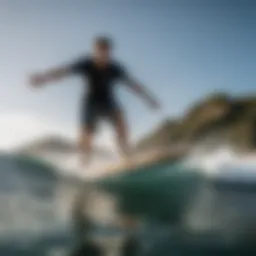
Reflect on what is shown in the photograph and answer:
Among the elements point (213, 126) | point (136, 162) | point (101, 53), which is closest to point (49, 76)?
point (101, 53)

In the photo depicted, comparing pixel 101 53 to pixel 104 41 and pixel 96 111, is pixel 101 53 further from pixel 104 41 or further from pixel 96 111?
pixel 96 111

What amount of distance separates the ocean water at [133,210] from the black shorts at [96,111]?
137 millimetres

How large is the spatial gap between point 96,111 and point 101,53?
0.47ft

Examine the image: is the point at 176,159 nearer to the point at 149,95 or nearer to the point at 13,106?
the point at 149,95

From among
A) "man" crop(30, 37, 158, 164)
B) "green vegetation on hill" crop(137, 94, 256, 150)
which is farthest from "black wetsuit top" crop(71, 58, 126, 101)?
"green vegetation on hill" crop(137, 94, 256, 150)

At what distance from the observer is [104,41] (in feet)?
4.45

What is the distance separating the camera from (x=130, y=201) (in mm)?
1317

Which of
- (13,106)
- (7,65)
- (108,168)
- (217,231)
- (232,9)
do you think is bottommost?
(217,231)

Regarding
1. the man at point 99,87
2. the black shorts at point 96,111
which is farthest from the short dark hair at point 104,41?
the black shorts at point 96,111

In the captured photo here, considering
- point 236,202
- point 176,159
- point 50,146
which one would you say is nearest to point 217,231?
point 236,202

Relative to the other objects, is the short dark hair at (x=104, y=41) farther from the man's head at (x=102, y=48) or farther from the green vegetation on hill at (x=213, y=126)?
the green vegetation on hill at (x=213, y=126)

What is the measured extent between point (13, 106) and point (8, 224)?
11.1 inches

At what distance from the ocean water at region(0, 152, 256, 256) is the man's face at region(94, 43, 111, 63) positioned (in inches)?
11.2

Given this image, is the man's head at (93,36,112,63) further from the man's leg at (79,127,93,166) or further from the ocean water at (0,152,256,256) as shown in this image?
the ocean water at (0,152,256,256)
